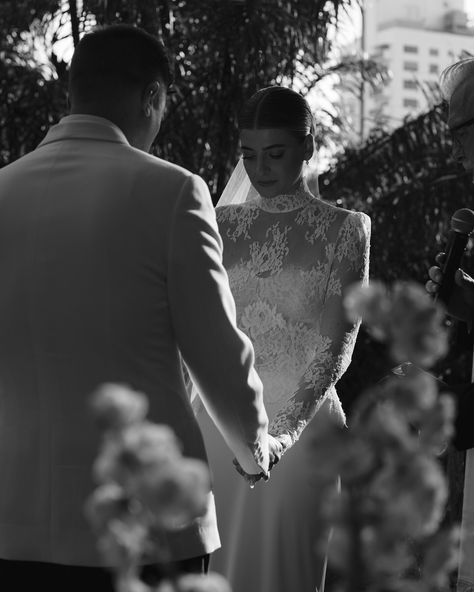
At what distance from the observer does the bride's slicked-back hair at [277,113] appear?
3703mm

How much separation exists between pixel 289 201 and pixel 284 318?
432 mm

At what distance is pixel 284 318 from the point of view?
364 cm

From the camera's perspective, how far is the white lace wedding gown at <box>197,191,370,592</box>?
11.8 ft

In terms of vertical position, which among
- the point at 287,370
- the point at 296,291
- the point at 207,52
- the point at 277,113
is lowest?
the point at 287,370

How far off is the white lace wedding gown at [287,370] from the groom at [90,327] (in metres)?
1.28

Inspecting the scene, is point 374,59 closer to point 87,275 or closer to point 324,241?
point 324,241

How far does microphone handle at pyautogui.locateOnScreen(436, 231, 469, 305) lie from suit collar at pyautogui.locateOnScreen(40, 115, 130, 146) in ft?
4.31

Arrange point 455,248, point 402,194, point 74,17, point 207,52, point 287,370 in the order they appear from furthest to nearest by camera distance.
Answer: point 402,194
point 207,52
point 74,17
point 287,370
point 455,248

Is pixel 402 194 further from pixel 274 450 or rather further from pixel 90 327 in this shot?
pixel 90 327

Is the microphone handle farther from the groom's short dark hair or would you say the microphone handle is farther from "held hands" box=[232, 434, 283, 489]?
the groom's short dark hair

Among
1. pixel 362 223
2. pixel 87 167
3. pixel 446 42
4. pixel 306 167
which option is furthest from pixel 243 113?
pixel 446 42

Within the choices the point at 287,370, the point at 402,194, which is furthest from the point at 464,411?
the point at 402,194

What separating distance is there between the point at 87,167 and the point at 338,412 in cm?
166

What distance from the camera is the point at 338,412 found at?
12.1 ft
